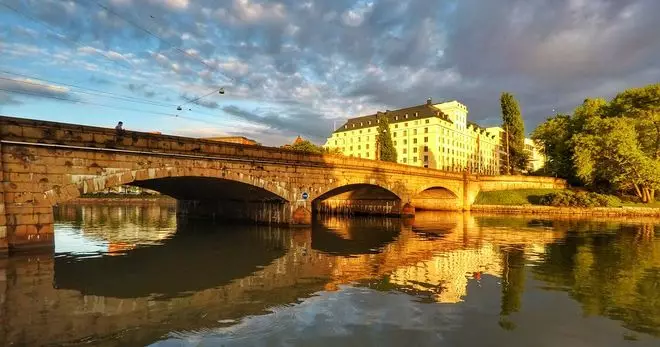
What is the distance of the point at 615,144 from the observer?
5528 centimetres

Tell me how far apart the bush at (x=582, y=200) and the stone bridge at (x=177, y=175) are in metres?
17.7

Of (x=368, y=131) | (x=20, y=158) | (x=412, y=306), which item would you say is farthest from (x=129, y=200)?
(x=412, y=306)

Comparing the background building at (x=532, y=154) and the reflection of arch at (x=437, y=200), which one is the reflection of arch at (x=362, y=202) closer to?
the reflection of arch at (x=437, y=200)

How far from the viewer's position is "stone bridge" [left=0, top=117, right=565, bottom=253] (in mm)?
19969

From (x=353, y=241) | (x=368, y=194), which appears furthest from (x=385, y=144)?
(x=353, y=241)

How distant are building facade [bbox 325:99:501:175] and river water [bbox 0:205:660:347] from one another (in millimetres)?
100500

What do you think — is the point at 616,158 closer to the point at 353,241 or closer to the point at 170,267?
the point at 353,241

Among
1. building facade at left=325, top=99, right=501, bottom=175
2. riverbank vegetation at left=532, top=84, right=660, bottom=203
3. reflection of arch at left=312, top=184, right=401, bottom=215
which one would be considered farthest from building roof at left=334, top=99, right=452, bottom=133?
reflection of arch at left=312, top=184, right=401, bottom=215

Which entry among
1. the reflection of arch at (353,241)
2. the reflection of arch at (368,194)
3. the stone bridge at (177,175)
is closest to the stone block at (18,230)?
the stone bridge at (177,175)

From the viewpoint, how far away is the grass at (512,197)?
62562 mm

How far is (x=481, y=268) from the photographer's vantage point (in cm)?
1800

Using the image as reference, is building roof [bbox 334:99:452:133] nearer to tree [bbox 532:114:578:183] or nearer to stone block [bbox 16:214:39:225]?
tree [bbox 532:114:578:183]

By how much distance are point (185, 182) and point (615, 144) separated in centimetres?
5495

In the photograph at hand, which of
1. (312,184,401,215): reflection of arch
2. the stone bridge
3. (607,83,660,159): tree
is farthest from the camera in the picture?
(607,83,660,159): tree
